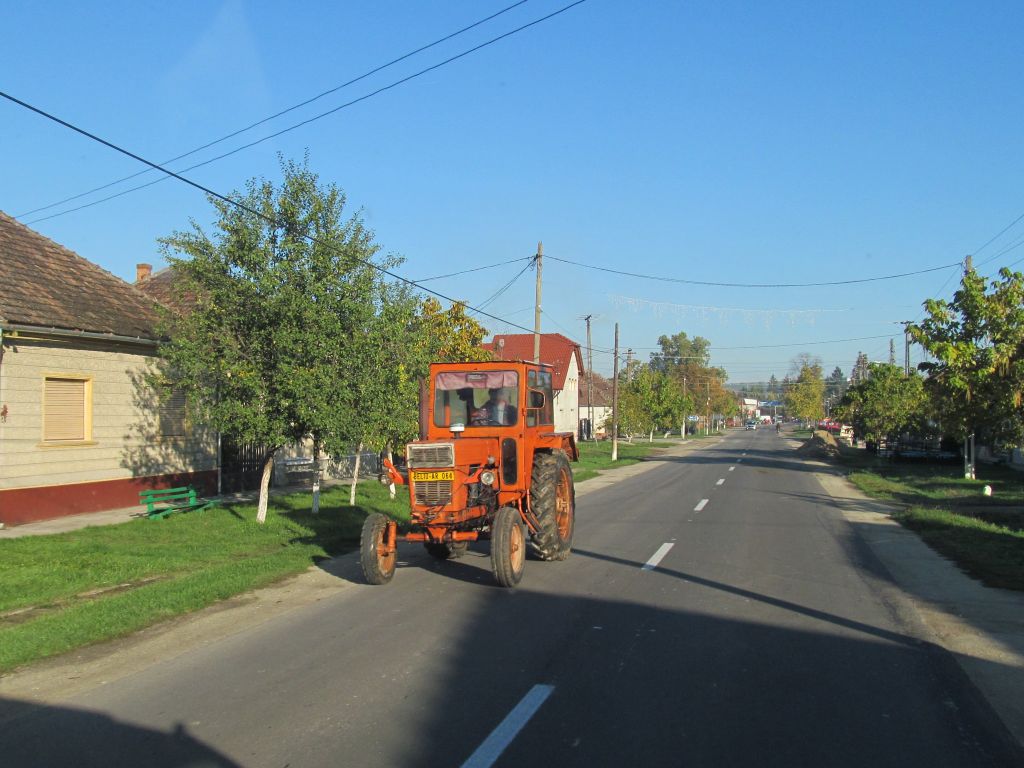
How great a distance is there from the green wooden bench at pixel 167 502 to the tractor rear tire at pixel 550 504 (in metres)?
8.07

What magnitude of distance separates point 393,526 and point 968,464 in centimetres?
2652

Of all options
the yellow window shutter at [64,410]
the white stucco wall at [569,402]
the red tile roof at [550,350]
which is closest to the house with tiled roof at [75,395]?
the yellow window shutter at [64,410]

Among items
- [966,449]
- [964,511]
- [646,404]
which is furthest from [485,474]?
[646,404]

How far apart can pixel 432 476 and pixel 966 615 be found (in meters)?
6.03

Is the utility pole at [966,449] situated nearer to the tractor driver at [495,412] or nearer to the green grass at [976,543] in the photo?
the green grass at [976,543]

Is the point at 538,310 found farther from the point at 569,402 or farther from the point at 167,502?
the point at 569,402

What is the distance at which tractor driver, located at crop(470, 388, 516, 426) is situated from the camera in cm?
1105

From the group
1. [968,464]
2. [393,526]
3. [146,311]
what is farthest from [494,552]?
[968,464]

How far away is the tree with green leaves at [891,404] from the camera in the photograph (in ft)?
134

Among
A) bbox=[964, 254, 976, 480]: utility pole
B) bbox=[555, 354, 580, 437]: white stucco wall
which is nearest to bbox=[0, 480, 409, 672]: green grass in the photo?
bbox=[964, 254, 976, 480]: utility pole

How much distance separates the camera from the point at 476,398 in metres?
11.4

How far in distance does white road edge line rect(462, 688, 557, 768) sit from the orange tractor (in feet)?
11.5

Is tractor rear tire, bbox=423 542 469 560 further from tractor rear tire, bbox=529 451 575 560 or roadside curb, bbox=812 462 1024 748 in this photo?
roadside curb, bbox=812 462 1024 748

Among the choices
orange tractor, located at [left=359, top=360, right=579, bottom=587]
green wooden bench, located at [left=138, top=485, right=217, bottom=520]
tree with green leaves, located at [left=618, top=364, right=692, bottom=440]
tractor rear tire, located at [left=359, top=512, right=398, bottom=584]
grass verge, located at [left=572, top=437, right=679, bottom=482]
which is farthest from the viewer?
tree with green leaves, located at [left=618, top=364, right=692, bottom=440]
